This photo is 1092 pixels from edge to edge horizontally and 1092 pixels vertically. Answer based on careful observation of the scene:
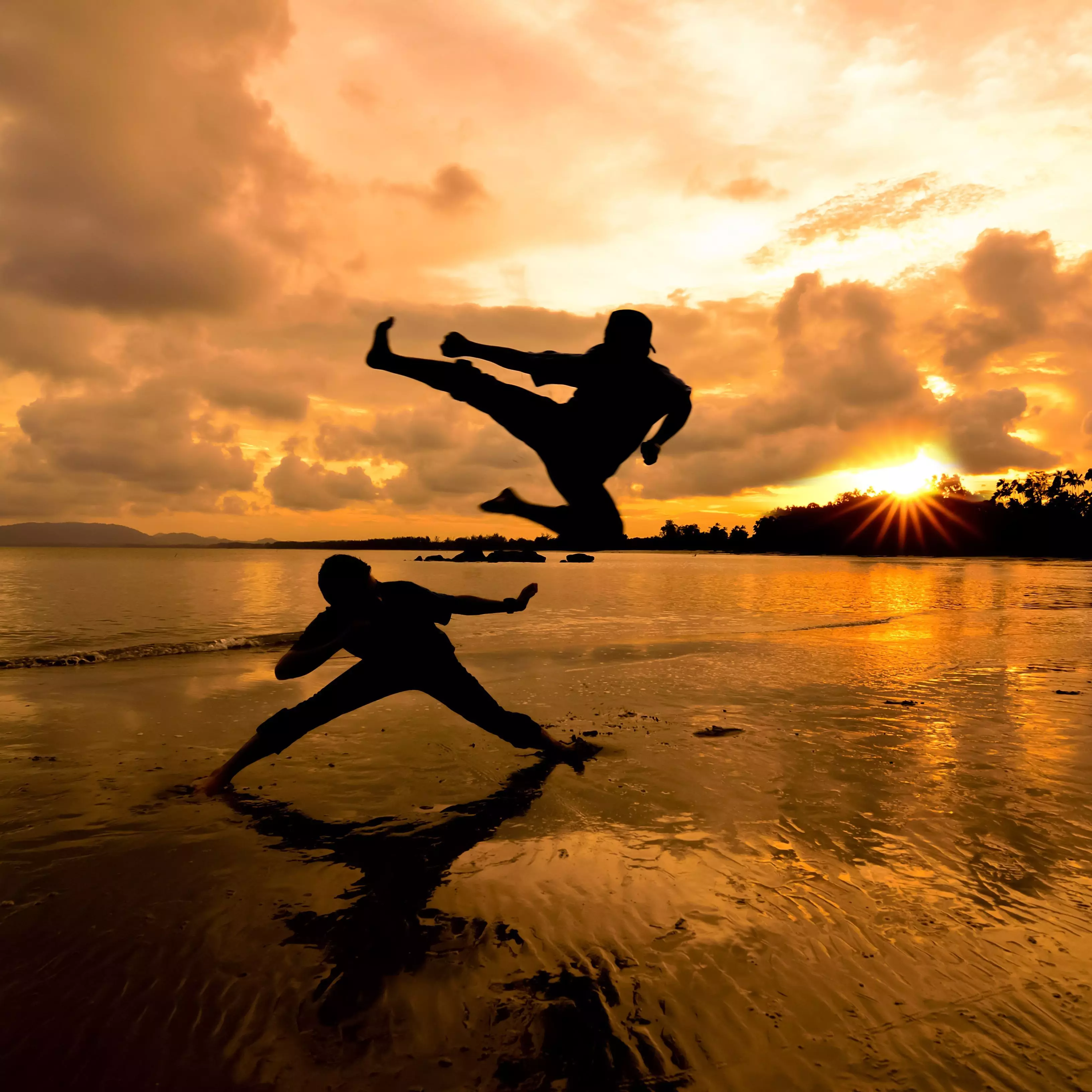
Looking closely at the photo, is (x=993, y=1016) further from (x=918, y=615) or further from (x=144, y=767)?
(x=918, y=615)

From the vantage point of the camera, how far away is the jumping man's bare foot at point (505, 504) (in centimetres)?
519

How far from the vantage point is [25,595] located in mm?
31281

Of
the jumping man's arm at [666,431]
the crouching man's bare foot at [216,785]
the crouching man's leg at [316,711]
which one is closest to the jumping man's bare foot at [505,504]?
the jumping man's arm at [666,431]

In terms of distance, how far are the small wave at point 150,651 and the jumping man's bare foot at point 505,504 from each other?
13.2 metres

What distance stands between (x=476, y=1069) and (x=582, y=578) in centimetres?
6163

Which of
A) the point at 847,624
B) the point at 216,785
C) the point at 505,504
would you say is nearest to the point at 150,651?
the point at 216,785

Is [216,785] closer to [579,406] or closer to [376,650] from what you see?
[376,650]

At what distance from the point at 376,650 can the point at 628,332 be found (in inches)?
135

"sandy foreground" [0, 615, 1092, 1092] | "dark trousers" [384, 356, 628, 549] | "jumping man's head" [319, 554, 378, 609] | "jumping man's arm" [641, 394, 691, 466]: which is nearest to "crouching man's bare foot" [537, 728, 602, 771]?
"sandy foreground" [0, 615, 1092, 1092]

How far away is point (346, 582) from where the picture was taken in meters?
5.68

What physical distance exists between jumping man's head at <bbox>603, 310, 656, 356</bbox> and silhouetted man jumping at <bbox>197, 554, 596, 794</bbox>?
2.26m

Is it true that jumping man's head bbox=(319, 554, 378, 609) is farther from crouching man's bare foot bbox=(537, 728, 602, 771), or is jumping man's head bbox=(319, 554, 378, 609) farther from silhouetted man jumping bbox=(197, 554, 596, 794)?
crouching man's bare foot bbox=(537, 728, 602, 771)

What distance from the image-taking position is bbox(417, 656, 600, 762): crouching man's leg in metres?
6.27

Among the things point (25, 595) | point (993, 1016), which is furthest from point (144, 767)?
point (25, 595)
